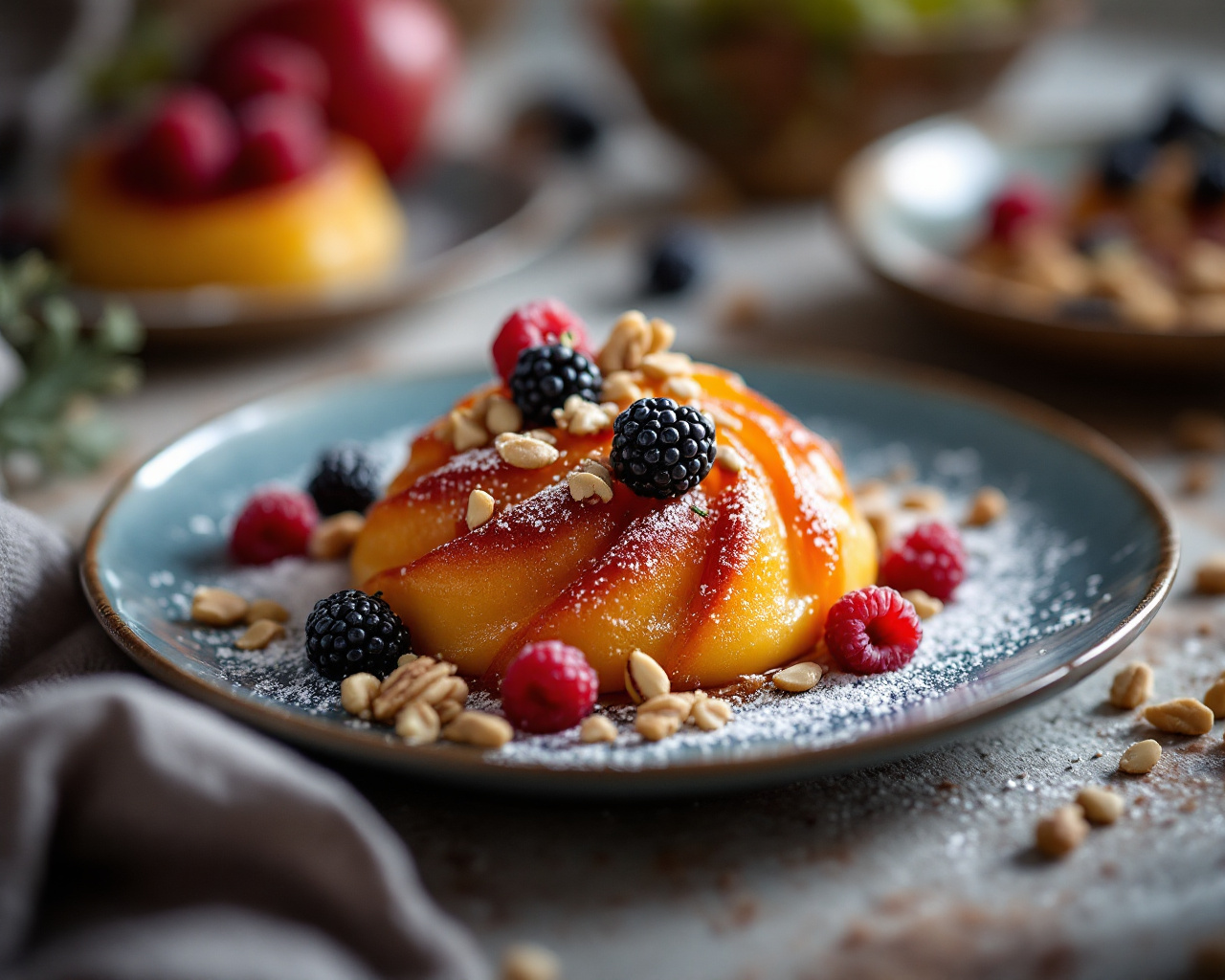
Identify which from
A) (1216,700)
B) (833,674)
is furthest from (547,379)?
(1216,700)

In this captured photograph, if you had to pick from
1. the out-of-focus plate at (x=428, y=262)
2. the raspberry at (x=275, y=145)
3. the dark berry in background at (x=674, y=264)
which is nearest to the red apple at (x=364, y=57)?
the out-of-focus plate at (x=428, y=262)

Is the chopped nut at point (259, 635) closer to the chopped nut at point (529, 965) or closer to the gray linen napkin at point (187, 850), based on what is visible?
the gray linen napkin at point (187, 850)

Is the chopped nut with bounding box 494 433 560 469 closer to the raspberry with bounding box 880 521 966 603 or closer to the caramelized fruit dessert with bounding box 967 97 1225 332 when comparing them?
the raspberry with bounding box 880 521 966 603

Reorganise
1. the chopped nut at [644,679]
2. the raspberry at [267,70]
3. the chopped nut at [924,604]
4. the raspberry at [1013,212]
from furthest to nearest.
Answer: the raspberry at [267,70], the raspberry at [1013,212], the chopped nut at [924,604], the chopped nut at [644,679]

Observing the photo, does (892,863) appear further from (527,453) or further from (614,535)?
(527,453)

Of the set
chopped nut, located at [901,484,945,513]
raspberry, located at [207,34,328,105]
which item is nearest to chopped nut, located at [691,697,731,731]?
chopped nut, located at [901,484,945,513]

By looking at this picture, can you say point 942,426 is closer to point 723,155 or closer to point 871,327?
point 871,327

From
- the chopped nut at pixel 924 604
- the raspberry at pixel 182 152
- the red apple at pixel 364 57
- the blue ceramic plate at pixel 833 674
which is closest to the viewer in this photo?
the blue ceramic plate at pixel 833 674
